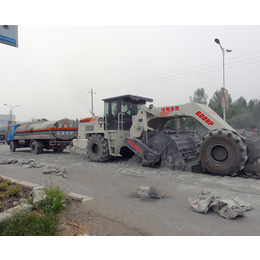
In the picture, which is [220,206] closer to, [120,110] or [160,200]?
[160,200]

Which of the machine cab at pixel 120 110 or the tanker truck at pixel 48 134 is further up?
the machine cab at pixel 120 110

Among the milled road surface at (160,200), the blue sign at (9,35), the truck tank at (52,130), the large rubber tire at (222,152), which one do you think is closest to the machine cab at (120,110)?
the milled road surface at (160,200)

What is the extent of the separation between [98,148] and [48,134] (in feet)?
18.2

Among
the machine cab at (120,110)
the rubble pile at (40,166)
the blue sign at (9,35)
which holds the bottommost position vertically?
the rubble pile at (40,166)

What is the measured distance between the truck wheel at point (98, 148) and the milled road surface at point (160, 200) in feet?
5.15

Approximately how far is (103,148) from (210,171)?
196 inches

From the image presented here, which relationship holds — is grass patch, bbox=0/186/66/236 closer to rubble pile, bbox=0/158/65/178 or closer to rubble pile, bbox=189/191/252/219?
rubble pile, bbox=189/191/252/219

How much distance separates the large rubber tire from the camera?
635cm

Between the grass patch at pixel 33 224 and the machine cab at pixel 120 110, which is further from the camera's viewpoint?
the machine cab at pixel 120 110

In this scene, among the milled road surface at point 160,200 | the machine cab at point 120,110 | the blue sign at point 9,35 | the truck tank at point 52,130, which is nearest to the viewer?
the milled road surface at point 160,200

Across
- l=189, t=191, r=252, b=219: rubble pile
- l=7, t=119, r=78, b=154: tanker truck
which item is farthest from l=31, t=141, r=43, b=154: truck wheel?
l=189, t=191, r=252, b=219: rubble pile

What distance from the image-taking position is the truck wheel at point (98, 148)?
10.1 meters

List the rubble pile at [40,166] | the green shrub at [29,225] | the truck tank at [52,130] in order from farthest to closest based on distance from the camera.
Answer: the truck tank at [52,130] → the rubble pile at [40,166] → the green shrub at [29,225]

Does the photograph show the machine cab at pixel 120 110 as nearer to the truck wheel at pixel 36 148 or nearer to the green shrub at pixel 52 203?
the green shrub at pixel 52 203
